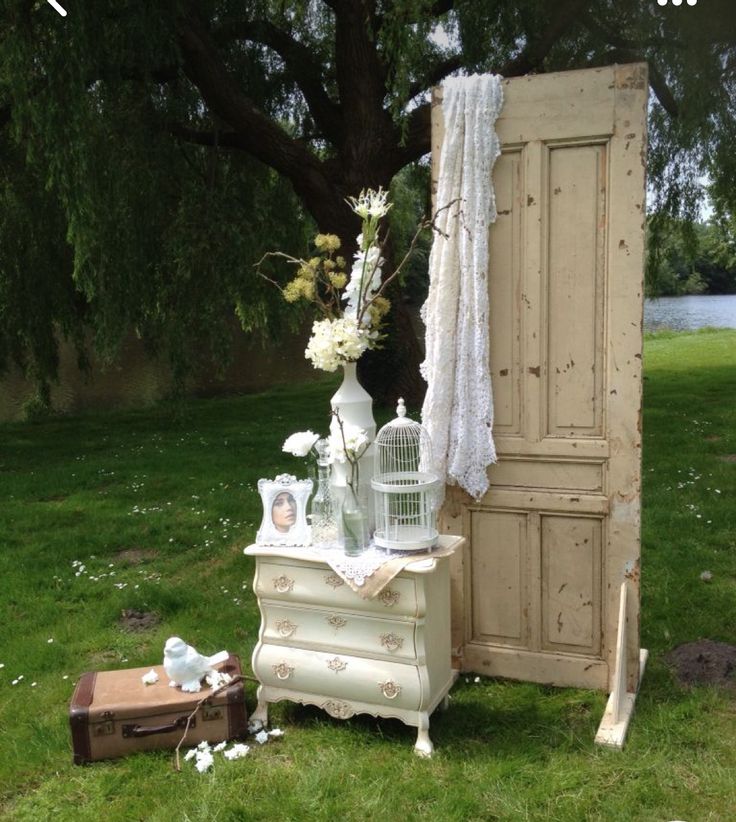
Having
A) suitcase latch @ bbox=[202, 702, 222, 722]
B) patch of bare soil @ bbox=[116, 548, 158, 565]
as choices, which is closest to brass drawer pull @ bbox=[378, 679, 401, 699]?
suitcase latch @ bbox=[202, 702, 222, 722]

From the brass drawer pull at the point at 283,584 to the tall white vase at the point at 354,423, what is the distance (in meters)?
0.35

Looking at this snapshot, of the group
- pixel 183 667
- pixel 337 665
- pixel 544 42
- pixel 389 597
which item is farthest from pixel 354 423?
pixel 544 42

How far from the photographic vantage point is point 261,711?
3250mm

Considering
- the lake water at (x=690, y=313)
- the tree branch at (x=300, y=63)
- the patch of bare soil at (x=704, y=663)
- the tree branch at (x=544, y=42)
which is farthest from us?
the lake water at (x=690, y=313)

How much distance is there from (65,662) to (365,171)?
19.7 feet

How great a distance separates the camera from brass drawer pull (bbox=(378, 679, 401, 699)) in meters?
2.99

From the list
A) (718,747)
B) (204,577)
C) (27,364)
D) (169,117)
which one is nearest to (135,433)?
(27,364)

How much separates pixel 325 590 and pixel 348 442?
0.56 m

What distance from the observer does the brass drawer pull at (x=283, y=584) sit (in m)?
3.16

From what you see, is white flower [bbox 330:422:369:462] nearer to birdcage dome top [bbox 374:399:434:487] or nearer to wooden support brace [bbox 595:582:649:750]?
birdcage dome top [bbox 374:399:434:487]

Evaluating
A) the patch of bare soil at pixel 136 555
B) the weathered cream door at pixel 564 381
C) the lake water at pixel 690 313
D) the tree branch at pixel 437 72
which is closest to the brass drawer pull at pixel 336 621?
the weathered cream door at pixel 564 381

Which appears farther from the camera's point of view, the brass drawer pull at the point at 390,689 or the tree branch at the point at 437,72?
the tree branch at the point at 437,72

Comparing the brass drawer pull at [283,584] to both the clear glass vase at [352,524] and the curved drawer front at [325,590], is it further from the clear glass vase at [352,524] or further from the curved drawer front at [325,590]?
the clear glass vase at [352,524]

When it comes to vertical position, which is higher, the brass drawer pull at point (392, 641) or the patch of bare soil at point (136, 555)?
the brass drawer pull at point (392, 641)
